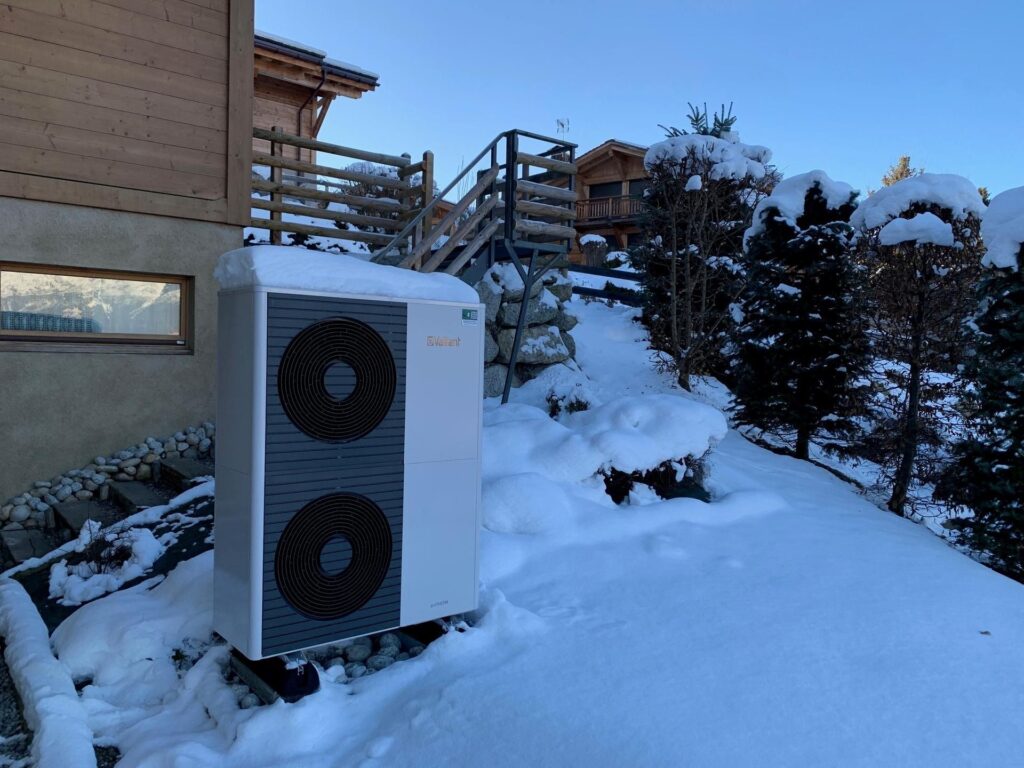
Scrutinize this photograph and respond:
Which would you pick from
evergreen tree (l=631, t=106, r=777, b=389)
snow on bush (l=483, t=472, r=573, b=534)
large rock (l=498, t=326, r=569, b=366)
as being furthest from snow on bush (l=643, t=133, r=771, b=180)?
snow on bush (l=483, t=472, r=573, b=534)

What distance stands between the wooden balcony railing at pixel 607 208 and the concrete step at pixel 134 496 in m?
19.3

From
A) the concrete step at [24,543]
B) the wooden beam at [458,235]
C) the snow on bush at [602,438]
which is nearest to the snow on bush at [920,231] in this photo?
the snow on bush at [602,438]

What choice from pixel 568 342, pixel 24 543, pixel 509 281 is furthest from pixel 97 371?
pixel 568 342

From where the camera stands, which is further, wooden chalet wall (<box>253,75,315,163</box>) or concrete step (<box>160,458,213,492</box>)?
wooden chalet wall (<box>253,75,315,163</box>)

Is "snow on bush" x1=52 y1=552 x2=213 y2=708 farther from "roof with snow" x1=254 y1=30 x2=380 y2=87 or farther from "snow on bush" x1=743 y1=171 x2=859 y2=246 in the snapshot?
"roof with snow" x1=254 y1=30 x2=380 y2=87

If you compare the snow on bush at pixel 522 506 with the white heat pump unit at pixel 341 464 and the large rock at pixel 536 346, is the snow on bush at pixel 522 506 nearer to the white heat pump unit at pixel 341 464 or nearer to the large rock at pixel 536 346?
the white heat pump unit at pixel 341 464

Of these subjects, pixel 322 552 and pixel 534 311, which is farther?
pixel 534 311

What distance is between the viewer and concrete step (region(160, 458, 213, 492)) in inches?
200

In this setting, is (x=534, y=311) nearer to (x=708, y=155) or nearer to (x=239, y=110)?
(x=708, y=155)

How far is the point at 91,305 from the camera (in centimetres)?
568

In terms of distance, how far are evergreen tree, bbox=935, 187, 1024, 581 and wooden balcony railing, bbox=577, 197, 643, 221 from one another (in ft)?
58.6

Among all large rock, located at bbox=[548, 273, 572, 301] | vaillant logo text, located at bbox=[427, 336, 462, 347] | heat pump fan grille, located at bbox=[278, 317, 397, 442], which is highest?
large rock, located at bbox=[548, 273, 572, 301]

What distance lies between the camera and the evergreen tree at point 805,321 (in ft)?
22.9

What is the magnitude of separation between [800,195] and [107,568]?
725 centimetres
